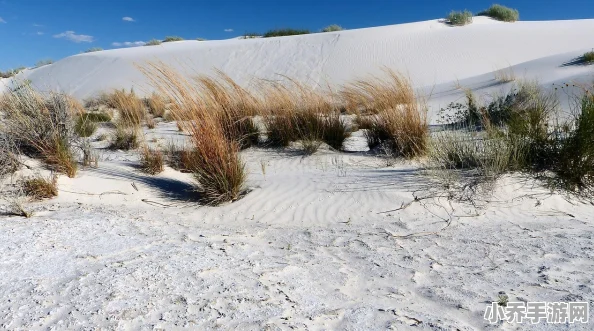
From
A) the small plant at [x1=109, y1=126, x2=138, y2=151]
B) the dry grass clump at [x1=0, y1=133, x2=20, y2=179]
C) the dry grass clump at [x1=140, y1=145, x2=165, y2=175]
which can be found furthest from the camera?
the small plant at [x1=109, y1=126, x2=138, y2=151]

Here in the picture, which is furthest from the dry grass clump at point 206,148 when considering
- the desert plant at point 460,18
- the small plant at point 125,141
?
the desert plant at point 460,18

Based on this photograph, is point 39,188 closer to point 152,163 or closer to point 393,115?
point 152,163

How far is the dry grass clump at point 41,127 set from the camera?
16.6ft

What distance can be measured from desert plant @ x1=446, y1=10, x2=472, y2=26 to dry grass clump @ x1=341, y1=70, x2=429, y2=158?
2049 centimetres

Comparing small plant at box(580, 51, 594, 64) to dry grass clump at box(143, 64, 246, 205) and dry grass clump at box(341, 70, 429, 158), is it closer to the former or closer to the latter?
dry grass clump at box(341, 70, 429, 158)

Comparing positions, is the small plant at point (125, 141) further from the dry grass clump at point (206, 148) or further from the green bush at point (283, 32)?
the green bush at point (283, 32)

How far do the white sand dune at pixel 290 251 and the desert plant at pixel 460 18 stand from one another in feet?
71.7

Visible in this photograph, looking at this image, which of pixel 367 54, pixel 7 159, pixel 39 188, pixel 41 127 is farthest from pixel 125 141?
pixel 367 54

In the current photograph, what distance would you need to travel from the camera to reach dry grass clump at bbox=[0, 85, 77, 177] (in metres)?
5.07

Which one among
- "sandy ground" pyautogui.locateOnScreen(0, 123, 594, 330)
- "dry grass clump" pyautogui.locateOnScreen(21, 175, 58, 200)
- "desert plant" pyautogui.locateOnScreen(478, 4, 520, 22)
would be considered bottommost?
"sandy ground" pyautogui.locateOnScreen(0, 123, 594, 330)

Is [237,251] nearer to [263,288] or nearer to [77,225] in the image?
[263,288]

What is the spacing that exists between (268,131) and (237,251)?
3549 mm

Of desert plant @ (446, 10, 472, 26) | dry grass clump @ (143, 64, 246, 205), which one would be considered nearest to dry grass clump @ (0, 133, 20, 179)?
dry grass clump @ (143, 64, 246, 205)

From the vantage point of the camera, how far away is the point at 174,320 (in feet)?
7.54
